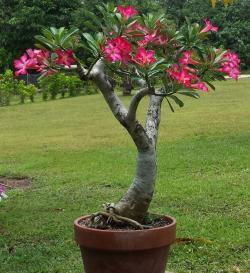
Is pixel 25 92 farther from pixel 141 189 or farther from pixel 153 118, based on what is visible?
pixel 141 189

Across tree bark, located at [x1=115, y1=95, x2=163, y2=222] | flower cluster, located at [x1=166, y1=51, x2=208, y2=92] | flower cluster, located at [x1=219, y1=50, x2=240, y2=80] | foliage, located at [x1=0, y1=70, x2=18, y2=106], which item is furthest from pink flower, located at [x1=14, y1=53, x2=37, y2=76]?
foliage, located at [x1=0, y1=70, x2=18, y2=106]

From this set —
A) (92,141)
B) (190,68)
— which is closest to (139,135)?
(190,68)

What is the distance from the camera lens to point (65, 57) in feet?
10.8

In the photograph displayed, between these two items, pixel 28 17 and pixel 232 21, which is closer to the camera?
pixel 28 17

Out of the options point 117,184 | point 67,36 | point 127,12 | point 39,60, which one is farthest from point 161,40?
point 117,184

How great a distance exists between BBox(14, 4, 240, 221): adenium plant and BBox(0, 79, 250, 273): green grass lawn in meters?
0.90

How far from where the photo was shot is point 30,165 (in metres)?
8.95

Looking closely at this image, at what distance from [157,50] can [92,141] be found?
296 inches

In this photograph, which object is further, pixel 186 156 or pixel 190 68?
pixel 186 156

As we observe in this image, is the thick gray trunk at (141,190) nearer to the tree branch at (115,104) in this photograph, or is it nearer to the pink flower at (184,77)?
the tree branch at (115,104)

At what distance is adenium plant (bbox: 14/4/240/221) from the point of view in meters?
3.23

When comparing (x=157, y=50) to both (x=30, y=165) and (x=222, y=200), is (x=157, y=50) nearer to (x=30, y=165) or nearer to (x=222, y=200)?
(x=222, y=200)

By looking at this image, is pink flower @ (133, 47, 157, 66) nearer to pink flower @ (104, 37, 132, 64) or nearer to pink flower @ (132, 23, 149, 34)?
pink flower @ (104, 37, 132, 64)

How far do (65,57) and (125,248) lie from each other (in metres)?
1.04
